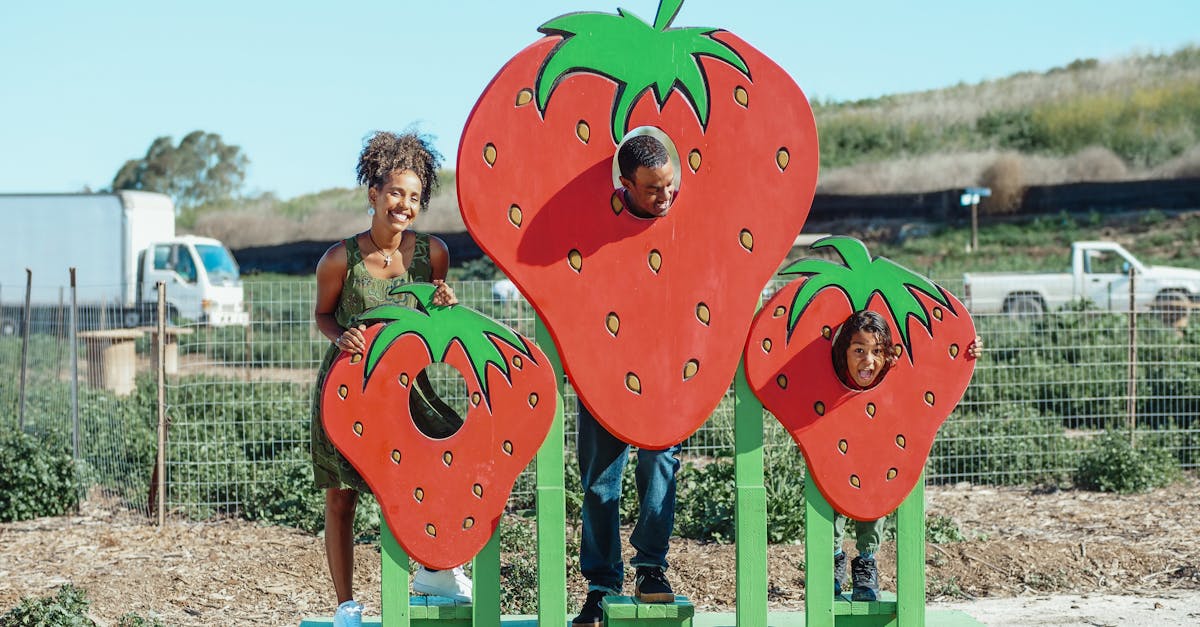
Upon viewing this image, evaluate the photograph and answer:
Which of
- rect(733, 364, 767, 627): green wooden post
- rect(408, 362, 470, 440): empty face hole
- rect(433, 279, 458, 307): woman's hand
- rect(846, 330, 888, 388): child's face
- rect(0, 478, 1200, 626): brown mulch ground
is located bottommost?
rect(0, 478, 1200, 626): brown mulch ground

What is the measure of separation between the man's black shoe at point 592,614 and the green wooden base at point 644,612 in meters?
0.12

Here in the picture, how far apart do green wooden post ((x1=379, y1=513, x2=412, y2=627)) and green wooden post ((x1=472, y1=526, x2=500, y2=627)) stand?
21 centimetres

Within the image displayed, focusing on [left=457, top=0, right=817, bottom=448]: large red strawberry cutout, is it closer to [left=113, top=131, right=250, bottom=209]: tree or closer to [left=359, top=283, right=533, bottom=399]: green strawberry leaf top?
[left=359, top=283, right=533, bottom=399]: green strawberry leaf top

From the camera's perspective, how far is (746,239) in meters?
3.65

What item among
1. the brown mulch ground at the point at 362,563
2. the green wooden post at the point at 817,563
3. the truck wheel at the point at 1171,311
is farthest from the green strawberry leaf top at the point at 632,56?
the truck wheel at the point at 1171,311

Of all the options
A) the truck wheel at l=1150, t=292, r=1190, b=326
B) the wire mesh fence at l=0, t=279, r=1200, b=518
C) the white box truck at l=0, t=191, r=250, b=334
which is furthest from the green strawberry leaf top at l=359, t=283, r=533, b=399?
the white box truck at l=0, t=191, r=250, b=334

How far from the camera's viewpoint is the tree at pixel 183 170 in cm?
5884

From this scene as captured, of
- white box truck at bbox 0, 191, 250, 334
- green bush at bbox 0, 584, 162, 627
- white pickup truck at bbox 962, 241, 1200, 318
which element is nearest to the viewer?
green bush at bbox 0, 584, 162, 627

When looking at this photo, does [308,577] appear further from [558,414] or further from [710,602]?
[558,414]

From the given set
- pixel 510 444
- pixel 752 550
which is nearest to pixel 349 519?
pixel 510 444

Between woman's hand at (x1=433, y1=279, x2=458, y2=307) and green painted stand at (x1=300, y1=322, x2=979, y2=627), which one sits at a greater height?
woman's hand at (x1=433, y1=279, x2=458, y2=307)

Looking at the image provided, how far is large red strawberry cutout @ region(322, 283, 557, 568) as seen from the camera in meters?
3.52

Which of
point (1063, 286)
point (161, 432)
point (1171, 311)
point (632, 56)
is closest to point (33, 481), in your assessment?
point (161, 432)

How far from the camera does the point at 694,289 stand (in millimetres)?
3613
